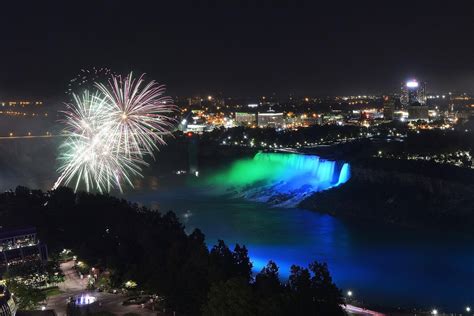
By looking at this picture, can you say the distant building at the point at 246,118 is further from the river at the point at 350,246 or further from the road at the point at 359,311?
the road at the point at 359,311

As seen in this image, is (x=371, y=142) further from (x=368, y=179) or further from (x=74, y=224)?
(x=74, y=224)

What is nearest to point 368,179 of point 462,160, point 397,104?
point 462,160

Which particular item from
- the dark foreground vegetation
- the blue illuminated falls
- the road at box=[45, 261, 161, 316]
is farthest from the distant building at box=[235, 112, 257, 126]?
the road at box=[45, 261, 161, 316]

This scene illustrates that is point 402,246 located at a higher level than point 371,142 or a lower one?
lower

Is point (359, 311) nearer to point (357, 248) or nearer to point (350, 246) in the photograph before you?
point (357, 248)

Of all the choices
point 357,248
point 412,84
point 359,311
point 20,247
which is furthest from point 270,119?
point 359,311

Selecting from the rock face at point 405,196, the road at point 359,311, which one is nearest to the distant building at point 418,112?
the rock face at point 405,196
